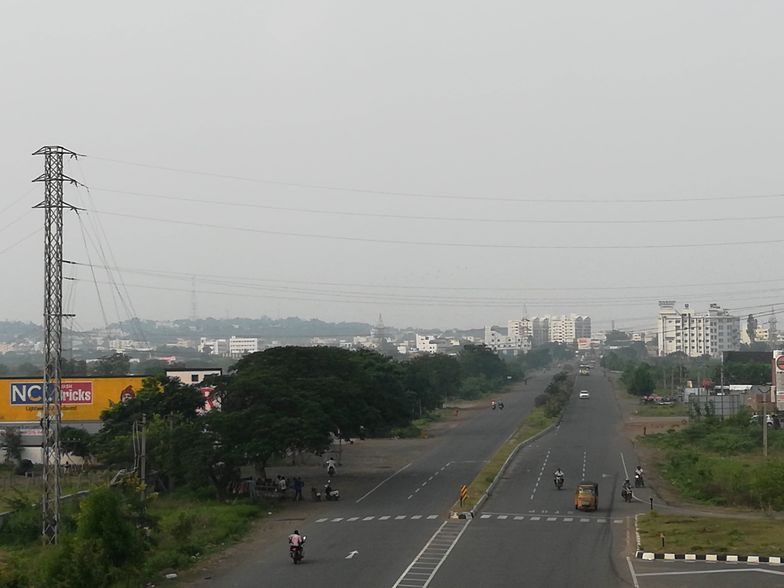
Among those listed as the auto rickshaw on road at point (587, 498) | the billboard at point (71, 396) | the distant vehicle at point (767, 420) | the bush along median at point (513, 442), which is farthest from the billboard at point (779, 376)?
the billboard at point (71, 396)

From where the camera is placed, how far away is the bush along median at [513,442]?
48.6 metres

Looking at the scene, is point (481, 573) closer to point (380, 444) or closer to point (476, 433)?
point (380, 444)

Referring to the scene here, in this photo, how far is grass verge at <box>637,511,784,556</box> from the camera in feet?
120

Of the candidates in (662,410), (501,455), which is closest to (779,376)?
(501,455)

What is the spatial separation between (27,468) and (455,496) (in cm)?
2992

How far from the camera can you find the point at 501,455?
71562 millimetres

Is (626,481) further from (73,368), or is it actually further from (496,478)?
(73,368)

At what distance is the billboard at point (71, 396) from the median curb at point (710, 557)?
48286mm

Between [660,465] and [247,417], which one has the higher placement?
[247,417]

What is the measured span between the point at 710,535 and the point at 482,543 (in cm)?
847

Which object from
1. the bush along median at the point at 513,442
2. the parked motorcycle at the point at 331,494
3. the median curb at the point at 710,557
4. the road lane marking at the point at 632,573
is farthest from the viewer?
the parked motorcycle at the point at 331,494

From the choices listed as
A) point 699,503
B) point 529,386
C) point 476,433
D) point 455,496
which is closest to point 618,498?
point 699,503

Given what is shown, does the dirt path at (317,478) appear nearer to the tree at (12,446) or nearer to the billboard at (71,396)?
the billboard at (71,396)

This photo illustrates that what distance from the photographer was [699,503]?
168 ft
